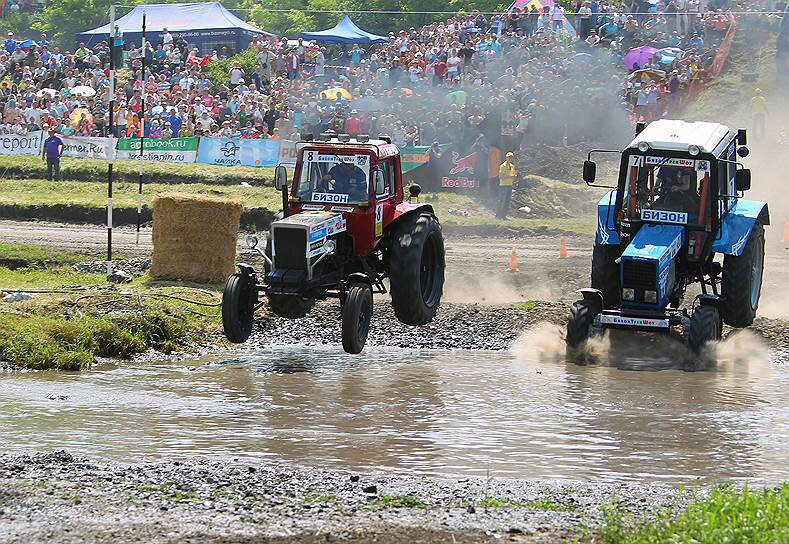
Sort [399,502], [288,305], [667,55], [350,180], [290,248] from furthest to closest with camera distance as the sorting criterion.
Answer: [667,55] < [288,305] < [350,180] < [290,248] < [399,502]

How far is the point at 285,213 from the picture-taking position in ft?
47.2

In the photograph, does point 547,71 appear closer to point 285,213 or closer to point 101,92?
point 101,92

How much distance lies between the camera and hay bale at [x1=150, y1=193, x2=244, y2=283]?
703 inches

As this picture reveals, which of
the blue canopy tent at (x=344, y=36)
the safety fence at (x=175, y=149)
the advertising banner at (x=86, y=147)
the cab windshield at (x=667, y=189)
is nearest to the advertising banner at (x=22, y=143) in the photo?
the safety fence at (x=175, y=149)

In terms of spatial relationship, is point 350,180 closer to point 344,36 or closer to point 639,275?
point 639,275

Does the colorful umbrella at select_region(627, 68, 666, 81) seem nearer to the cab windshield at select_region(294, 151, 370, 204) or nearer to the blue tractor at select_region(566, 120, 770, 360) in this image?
the blue tractor at select_region(566, 120, 770, 360)

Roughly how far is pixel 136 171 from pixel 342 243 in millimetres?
16176

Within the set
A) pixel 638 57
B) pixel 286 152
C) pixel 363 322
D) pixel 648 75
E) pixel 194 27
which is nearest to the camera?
pixel 363 322

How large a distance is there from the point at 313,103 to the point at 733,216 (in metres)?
19.1

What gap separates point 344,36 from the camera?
39594mm

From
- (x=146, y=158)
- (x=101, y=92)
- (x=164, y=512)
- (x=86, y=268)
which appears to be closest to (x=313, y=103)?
(x=146, y=158)

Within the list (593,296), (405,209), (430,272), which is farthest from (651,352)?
(405,209)

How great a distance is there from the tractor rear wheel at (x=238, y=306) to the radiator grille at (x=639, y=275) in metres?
4.27

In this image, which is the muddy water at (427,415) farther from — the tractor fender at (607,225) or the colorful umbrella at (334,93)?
the colorful umbrella at (334,93)
